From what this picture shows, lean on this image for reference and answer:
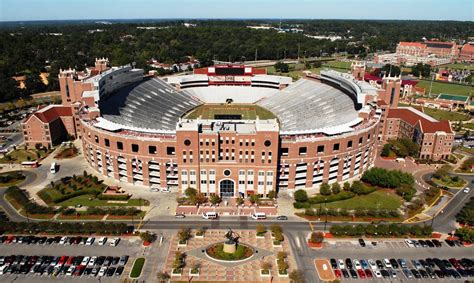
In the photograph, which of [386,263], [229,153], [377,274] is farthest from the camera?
[229,153]

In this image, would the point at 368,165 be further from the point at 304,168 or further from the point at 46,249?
the point at 46,249

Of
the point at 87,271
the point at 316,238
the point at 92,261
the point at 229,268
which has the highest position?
the point at 316,238

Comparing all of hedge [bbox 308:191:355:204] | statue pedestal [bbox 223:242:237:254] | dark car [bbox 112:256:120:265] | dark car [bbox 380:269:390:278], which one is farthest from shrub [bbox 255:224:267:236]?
dark car [bbox 112:256:120:265]

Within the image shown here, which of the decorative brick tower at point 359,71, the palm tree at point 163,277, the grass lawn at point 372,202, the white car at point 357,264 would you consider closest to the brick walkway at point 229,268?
the palm tree at point 163,277

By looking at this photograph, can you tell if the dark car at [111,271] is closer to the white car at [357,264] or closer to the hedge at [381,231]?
the hedge at [381,231]

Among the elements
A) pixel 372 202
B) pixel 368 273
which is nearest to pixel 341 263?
pixel 368 273

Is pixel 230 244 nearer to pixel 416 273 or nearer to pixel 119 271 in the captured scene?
pixel 119 271

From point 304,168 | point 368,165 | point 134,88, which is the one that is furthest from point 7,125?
point 368,165

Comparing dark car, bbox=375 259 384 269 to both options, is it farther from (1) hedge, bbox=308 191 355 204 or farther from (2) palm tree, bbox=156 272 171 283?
(2) palm tree, bbox=156 272 171 283
